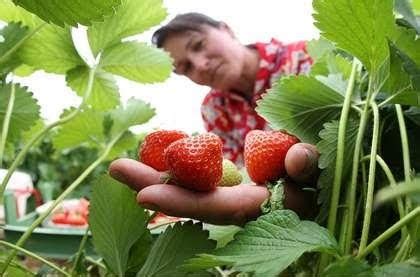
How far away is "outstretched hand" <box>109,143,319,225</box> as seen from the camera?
1.04 ft

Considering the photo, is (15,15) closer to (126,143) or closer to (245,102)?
(126,143)

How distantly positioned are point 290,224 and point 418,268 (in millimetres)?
69

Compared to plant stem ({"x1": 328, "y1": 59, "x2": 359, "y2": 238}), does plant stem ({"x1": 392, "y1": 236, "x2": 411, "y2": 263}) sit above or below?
below

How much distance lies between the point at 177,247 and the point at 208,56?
1238 millimetres

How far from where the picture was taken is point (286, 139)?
0.38m

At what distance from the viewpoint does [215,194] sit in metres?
0.33

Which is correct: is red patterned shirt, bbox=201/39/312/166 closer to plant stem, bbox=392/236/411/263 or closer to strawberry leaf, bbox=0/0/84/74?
strawberry leaf, bbox=0/0/84/74

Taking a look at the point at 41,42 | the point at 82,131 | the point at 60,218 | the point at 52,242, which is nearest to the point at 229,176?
the point at 41,42

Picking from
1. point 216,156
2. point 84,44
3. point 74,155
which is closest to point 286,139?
point 216,156

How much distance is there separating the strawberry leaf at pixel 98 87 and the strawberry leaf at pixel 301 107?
0.81 feet

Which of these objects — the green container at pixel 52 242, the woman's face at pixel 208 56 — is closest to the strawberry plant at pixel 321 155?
the green container at pixel 52 242

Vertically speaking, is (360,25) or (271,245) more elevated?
(360,25)

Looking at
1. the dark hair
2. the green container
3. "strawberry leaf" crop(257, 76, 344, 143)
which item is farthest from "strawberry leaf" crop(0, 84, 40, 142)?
the dark hair

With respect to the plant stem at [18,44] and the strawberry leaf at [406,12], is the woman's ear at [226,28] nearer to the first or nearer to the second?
the plant stem at [18,44]
